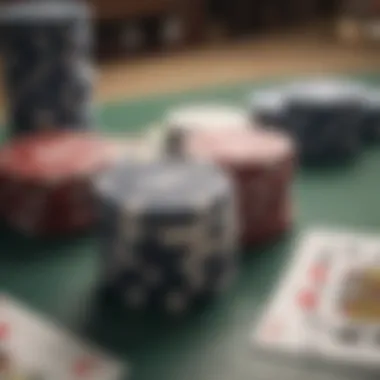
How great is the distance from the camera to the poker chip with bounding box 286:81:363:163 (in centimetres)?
133

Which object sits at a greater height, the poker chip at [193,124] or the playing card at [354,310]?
the poker chip at [193,124]

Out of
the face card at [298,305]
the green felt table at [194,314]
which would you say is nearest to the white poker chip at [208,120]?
the green felt table at [194,314]

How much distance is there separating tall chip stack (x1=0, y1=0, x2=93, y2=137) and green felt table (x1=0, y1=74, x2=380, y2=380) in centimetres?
28

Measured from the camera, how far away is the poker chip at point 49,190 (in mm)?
1095

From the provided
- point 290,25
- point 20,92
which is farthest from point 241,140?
point 290,25

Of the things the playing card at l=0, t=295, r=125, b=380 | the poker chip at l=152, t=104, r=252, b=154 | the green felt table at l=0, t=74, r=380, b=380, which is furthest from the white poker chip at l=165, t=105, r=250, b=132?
the playing card at l=0, t=295, r=125, b=380

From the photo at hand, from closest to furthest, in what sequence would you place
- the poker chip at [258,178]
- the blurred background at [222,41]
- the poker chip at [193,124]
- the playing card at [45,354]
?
the playing card at [45,354]
the poker chip at [258,178]
the poker chip at [193,124]
the blurred background at [222,41]

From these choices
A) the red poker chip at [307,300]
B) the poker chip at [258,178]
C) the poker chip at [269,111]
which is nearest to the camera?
the red poker chip at [307,300]

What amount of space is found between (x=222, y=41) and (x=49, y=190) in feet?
4.30

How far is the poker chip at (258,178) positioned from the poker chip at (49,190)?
0.44 ft

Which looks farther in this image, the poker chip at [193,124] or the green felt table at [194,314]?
the poker chip at [193,124]

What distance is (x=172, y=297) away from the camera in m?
0.93

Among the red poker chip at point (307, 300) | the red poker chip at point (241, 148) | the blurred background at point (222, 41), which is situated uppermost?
the blurred background at point (222, 41)

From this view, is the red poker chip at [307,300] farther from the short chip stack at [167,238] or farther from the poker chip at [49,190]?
the poker chip at [49,190]
